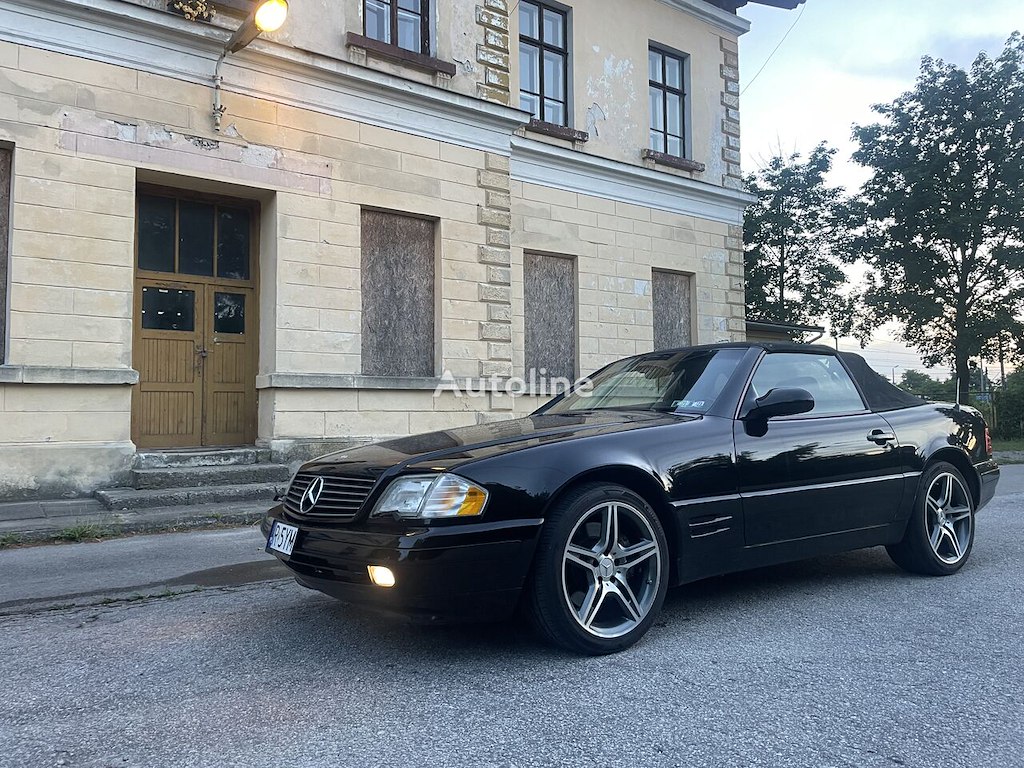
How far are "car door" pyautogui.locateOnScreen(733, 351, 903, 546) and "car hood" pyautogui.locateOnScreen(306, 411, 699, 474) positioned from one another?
44cm

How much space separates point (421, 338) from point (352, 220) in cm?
178

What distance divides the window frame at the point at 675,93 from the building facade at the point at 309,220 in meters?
0.43

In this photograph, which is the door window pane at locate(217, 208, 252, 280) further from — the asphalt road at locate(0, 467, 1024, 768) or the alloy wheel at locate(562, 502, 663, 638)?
the alloy wheel at locate(562, 502, 663, 638)

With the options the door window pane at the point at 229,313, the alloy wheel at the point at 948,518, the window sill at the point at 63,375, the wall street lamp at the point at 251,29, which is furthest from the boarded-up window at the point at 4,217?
the alloy wheel at the point at 948,518

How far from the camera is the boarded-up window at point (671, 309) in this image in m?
14.0

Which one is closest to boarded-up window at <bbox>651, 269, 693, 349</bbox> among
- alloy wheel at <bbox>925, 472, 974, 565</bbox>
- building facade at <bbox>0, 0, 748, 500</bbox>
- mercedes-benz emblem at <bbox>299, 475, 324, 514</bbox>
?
building facade at <bbox>0, 0, 748, 500</bbox>

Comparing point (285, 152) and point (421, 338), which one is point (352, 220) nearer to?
point (285, 152)

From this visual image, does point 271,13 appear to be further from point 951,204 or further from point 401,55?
point 951,204

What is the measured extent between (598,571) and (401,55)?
8879 mm

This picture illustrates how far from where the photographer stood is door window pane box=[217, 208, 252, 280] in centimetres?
976

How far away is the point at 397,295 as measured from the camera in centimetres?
1044

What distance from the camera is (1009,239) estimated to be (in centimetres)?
2264

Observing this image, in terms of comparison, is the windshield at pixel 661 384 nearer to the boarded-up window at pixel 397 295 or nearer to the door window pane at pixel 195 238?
the boarded-up window at pixel 397 295

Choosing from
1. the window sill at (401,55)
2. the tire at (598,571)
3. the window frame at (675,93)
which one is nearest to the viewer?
the tire at (598,571)
